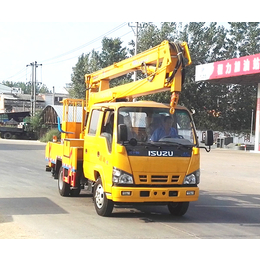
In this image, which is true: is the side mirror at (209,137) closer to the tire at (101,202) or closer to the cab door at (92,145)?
the cab door at (92,145)

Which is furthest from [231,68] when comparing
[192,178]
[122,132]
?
[122,132]

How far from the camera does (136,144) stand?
817 centimetres

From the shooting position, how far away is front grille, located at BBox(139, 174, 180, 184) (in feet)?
26.8

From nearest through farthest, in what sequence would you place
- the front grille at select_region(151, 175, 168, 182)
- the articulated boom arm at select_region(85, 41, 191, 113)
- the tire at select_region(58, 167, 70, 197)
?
the front grille at select_region(151, 175, 168, 182)
the articulated boom arm at select_region(85, 41, 191, 113)
the tire at select_region(58, 167, 70, 197)

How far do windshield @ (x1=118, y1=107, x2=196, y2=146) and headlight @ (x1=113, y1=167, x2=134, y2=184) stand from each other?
0.65 m

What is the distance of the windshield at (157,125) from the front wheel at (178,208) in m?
1.37

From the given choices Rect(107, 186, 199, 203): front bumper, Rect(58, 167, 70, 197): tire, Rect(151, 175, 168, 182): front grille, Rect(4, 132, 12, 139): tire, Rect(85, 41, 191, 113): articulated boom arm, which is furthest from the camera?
Rect(4, 132, 12, 139): tire

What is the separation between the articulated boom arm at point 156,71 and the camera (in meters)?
8.35

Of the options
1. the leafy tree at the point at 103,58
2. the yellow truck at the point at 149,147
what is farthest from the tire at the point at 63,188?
the leafy tree at the point at 103,58

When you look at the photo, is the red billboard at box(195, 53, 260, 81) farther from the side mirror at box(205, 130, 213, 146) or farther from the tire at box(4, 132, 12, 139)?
the tire at box(4, 132, 12, 139)

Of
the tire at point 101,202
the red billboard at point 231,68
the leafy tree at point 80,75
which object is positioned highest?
the leafy tree at point 80,75

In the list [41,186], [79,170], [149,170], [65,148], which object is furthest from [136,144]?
[41,186]

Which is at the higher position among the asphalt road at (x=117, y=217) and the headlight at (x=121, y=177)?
the headlight at (x=121, y=177)

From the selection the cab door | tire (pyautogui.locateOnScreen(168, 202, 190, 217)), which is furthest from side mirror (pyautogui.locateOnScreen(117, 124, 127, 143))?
tire (pyautogui.locateOnScreen(168, 202, 190, 217))
